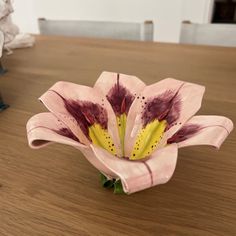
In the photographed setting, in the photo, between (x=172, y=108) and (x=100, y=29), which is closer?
(x=172, y=108)

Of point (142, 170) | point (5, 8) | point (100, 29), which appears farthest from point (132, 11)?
point (142, 170)

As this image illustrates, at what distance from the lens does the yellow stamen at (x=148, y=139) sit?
1.45 ft

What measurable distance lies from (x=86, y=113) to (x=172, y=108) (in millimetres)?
139

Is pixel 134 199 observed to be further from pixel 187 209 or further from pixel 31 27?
pixel 31 27

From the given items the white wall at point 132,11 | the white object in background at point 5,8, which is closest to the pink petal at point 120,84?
the white object in background at point 5,8

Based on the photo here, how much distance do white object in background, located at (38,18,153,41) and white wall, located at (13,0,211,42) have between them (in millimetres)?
1103

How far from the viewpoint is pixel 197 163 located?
50 centimetres

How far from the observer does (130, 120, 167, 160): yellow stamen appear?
1.45ft

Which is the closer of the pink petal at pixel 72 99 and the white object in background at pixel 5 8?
the pink petal at pixel 72 99

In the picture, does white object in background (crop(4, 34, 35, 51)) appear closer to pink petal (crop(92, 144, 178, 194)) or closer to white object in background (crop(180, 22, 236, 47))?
white object in background (crop(180, 22, 236, 47))

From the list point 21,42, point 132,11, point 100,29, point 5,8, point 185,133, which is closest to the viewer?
point 185,133

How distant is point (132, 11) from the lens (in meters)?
2.43

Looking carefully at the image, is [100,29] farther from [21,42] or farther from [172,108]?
[172,108]

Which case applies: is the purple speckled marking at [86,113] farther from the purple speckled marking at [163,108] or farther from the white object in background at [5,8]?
the white object in background at [5,8]
